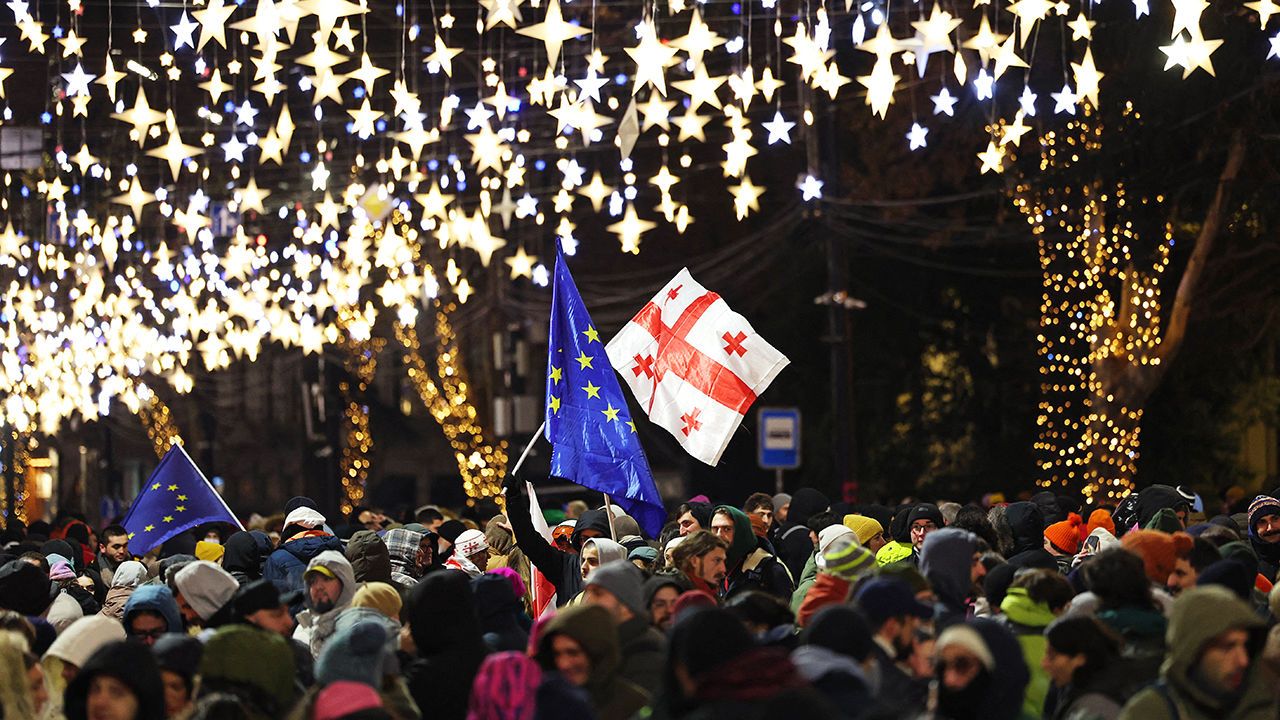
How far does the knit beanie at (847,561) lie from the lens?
8664 millimetres

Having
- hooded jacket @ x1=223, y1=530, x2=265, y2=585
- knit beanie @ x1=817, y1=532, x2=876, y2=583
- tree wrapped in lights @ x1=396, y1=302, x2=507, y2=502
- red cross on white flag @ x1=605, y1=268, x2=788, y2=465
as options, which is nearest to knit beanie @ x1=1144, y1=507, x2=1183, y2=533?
red cross on white flag @ x1=605, y1=268, x2=788, y2=465

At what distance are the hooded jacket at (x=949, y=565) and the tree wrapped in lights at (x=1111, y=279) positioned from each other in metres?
16.7

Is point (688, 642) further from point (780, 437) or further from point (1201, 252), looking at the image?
point (1201, 252)

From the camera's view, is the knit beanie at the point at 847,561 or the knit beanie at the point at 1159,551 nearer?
the knit beanie at the point at 847,561

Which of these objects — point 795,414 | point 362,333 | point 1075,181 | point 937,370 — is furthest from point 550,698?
point 937,370

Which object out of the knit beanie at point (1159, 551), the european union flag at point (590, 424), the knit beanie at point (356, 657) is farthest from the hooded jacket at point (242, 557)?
the knit beanie at point (1159, 551)

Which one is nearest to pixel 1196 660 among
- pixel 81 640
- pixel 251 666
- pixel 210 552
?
pixel 251 666

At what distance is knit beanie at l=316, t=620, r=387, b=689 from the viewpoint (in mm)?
7020

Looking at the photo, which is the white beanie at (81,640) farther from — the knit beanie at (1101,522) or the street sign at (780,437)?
the street sign at (780,437)

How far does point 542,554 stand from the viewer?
433 inches

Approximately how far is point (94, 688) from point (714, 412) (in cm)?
677

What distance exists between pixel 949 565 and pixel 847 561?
60 cm

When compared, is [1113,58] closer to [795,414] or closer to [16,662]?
[795,414]

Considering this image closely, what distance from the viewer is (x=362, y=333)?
27.9m
